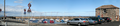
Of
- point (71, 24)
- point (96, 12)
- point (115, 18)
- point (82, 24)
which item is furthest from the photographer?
point (96, 12)

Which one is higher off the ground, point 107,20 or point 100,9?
point 100,9

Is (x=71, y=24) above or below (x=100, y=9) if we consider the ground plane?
below

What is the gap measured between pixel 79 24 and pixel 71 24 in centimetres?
145

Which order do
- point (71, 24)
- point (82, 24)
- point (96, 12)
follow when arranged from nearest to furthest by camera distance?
point (82, 24) → point (71, 24) → point (96, 12)

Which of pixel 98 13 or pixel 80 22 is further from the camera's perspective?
pixel 98 13

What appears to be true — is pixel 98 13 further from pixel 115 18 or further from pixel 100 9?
pixel 115 18

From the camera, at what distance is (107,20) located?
29672mm

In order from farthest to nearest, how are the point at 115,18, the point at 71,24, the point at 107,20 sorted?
the point at 115,18
the point at 107,20
the point at 71,24

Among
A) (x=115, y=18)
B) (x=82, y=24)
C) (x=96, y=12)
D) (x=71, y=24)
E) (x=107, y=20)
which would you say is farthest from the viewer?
(x=96, y=12)

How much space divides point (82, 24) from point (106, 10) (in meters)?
27.4

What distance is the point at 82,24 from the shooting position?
1755 cm

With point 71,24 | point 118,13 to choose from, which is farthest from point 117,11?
point 71,24

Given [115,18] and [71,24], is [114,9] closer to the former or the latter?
[115,18]

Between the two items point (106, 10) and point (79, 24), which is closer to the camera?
point (79, 24)
